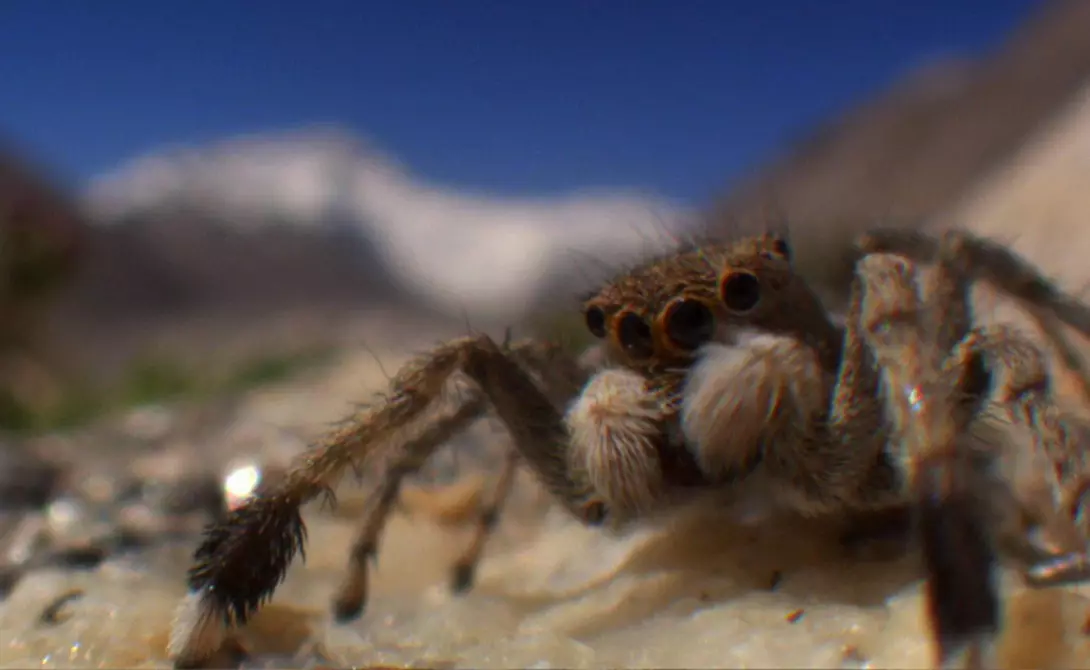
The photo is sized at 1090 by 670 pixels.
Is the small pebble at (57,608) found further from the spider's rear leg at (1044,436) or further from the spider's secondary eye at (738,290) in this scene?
the spider's rear leg at (1044,436)

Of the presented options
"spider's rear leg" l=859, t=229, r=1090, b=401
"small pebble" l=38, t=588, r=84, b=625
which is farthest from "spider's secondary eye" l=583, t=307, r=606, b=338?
"small pebble" l=38, t=588, r=84, b=625

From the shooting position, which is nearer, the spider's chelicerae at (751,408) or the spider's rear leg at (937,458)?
the spider's rear leg at (937,458)

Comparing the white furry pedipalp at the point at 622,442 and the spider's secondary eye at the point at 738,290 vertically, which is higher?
the spider's secondary eye at the point at 738,290

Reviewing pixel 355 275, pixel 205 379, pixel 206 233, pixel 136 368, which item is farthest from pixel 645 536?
pixel 355 275

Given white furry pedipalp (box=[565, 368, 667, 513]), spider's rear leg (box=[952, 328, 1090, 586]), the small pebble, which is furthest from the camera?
the small pebble

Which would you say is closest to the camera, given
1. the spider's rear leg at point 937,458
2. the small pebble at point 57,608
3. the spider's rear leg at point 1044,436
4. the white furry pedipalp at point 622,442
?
the spider's rear leg at point 937,458

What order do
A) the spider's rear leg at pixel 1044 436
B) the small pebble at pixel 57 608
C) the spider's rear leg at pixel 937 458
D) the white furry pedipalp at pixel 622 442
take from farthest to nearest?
the small pebble at pixel 57 608
the white furry pedipalp at pixel 622 442
the spider's rear leg at pixel 1044 436
the spider's rear leg at pixel 937 458

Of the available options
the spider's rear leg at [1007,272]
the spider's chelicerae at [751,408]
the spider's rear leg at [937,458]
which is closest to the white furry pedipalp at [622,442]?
the spider's chelicerae at [751,408]

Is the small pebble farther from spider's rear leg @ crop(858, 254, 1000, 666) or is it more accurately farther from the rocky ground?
spider's rear leg @ crop(858, 254, 1000, 666)
